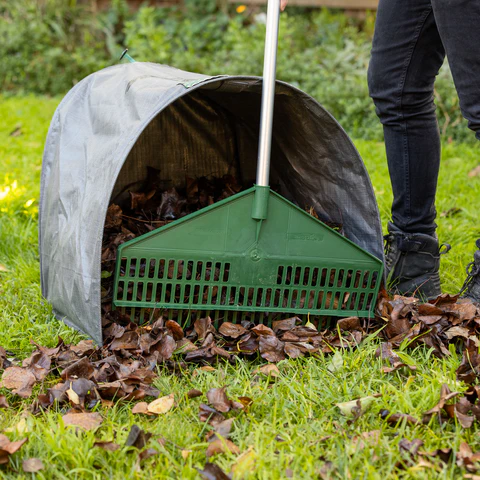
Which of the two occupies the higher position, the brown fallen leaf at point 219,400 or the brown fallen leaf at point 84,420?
the brown fallen leaf at point 219,400

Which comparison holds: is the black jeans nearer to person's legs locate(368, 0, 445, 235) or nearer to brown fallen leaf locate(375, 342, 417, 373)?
person's legs locate(368, 0, 445, 235)

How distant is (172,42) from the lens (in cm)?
753

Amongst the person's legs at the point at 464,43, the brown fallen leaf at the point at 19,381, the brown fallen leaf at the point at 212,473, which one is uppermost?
the person's legs at the point at 464,43

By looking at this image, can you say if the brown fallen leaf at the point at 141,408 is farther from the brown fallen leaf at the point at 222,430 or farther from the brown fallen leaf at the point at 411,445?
the brown fallen leaf at the point at 411,445

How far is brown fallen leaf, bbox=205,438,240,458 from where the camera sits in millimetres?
1470

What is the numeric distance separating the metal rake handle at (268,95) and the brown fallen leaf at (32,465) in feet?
3.32

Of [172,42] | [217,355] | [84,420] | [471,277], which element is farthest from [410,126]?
[172,42]

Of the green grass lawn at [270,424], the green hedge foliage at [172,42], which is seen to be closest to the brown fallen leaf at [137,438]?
the green grass lawn at [270,424]

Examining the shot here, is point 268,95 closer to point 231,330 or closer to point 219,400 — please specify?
point 231,330

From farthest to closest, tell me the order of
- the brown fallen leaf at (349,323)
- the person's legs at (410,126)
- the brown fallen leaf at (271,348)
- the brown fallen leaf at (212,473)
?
the person's legs at (410,126), the brown fallen leaf at (349,323), the brown fallen leaf at (271,348), the brown fallen leaf at (212,473)

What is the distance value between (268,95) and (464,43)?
62cm

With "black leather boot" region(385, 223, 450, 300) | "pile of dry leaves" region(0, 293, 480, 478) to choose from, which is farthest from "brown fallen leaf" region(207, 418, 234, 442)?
"black leather boot" region(385, 223, 450, 300)

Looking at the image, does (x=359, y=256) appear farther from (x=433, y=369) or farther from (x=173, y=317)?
(x=173, y=317)

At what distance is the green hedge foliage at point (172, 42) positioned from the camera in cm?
612
